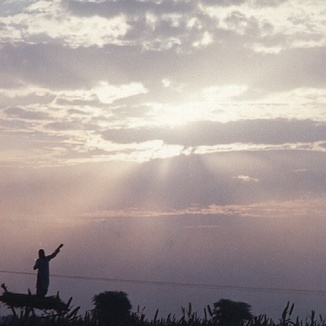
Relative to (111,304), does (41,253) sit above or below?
above

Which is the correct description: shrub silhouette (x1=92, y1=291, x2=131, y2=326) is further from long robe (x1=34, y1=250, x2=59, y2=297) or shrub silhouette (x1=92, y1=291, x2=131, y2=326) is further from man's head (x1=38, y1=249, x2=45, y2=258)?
man's head (x1=38, y1=249, x2=45, y2=258)

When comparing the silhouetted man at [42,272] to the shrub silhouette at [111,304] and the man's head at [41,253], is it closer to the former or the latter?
the man's head at [41,253]

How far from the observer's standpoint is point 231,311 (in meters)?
42.6

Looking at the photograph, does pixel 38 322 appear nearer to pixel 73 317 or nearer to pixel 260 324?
pixel 73 317

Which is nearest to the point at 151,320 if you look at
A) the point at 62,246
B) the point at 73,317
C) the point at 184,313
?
the point at 184,313

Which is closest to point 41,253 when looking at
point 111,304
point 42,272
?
point 42,272

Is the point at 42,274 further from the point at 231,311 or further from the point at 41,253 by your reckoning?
the point at 231,311

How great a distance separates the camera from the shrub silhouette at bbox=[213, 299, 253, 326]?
42.0 meters

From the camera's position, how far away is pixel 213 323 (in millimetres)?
33688

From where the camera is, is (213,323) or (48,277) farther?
(213,323)

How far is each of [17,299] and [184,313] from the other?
288 inches

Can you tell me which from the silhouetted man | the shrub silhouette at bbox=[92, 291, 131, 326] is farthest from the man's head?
the shrub silhouette at bbox=[92, 291, 131, 326]

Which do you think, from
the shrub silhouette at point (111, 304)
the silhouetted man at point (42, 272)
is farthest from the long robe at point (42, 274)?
the shrub silhouette at point (111, 304)

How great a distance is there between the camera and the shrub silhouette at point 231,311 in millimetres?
41969
